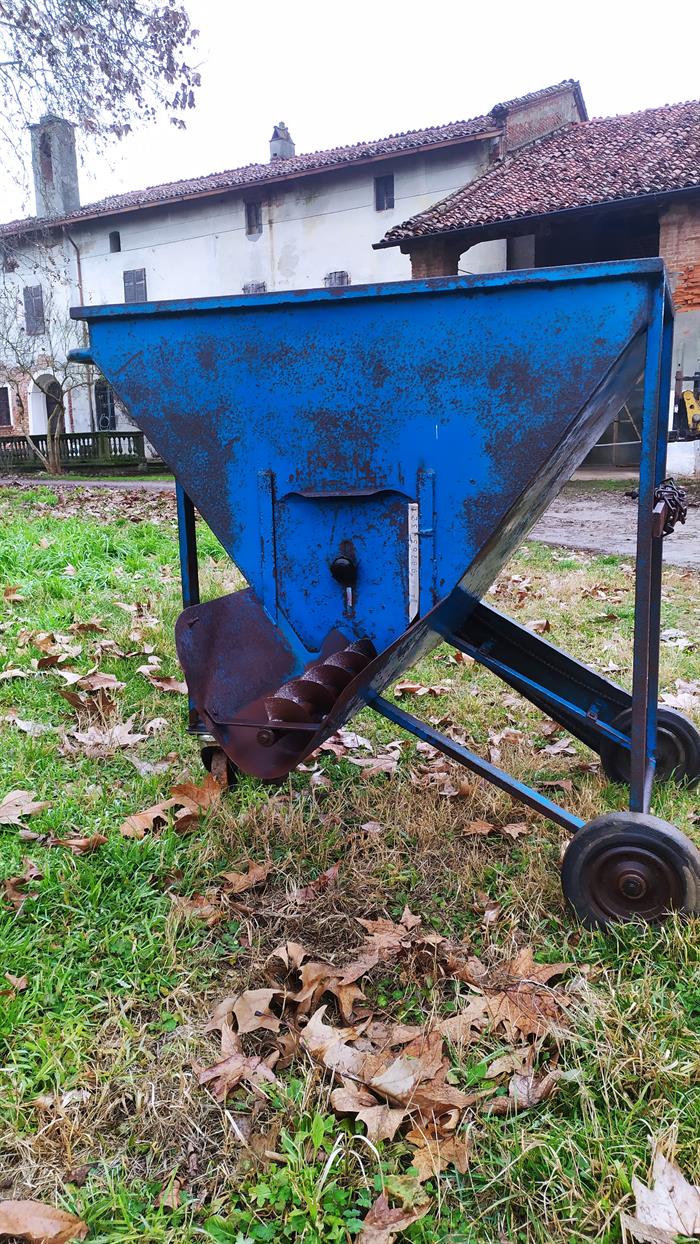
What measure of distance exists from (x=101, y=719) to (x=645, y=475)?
92.5 inches

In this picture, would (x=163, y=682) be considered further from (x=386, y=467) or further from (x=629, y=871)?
(x=629, y=871)

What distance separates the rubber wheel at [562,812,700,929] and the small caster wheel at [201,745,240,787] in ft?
4.13

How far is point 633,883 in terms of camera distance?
2080 mm

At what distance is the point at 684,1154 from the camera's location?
1478mm

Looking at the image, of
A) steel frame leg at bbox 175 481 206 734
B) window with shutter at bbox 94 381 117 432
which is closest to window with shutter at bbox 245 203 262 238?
window with shutter at bbox 94 381 117 432

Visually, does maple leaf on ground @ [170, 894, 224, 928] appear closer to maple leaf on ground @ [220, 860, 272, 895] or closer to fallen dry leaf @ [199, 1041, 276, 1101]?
maple leaf on ground @ [220, 860, 272, 895]

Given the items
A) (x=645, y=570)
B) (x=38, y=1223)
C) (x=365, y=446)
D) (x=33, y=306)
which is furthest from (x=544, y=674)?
(x=33, y=306)

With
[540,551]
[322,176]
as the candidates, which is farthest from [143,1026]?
[322,176]

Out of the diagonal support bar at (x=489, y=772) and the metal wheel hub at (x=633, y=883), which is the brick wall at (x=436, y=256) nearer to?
the diagonal support bar at (x=489, y=772)

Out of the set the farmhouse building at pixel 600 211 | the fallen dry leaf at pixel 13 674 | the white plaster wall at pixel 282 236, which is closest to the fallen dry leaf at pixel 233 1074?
the fallen dry leaf at pixel 13 674

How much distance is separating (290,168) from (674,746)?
24763 mm

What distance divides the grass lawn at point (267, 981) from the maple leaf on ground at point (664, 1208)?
0.08 feet

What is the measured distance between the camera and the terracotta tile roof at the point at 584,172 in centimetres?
1526

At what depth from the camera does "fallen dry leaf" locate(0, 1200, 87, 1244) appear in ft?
4.49
